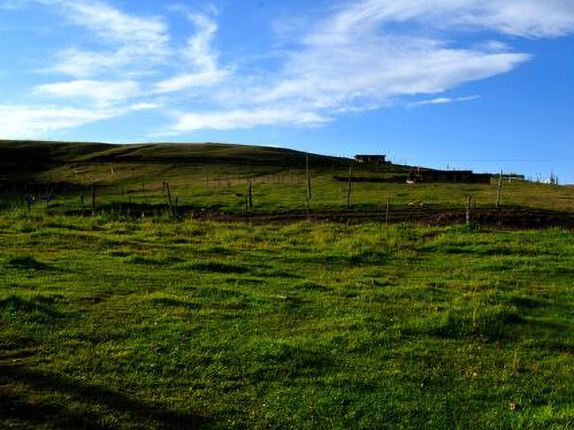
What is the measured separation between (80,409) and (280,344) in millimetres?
3635

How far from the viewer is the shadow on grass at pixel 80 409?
6.98 metres

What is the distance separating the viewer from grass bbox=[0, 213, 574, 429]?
7527 mm

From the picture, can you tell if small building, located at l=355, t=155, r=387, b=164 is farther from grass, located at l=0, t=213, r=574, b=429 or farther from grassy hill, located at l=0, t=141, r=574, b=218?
grass, located at l=0, t=213, r=574, b=429

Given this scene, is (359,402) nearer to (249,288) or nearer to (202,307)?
(202,307)

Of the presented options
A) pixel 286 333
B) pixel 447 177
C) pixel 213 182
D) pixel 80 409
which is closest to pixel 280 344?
pixel 286 333

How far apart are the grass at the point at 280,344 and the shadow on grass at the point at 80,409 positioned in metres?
0.03

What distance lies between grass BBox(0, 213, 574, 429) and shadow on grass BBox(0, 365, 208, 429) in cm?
3

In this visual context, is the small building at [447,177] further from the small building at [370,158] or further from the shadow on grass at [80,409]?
the shadow on grass at [80,409]

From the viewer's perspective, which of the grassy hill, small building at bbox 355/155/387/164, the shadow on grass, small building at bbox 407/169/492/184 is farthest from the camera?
small building at bbox 355/155/387/164

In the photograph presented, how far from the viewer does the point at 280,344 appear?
391 inches

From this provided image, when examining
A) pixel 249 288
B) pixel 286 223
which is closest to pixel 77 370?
pixel 249 288

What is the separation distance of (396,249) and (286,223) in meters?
14.5

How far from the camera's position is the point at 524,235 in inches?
1177

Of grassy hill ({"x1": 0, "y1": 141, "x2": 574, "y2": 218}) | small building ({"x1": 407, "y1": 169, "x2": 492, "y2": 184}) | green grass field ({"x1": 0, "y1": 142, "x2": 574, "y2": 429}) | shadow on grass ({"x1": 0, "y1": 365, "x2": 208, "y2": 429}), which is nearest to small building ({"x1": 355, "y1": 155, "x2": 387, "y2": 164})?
grassy hill ({"x1": 0, "y1": 141, "x2": 574, "y2": 218})
